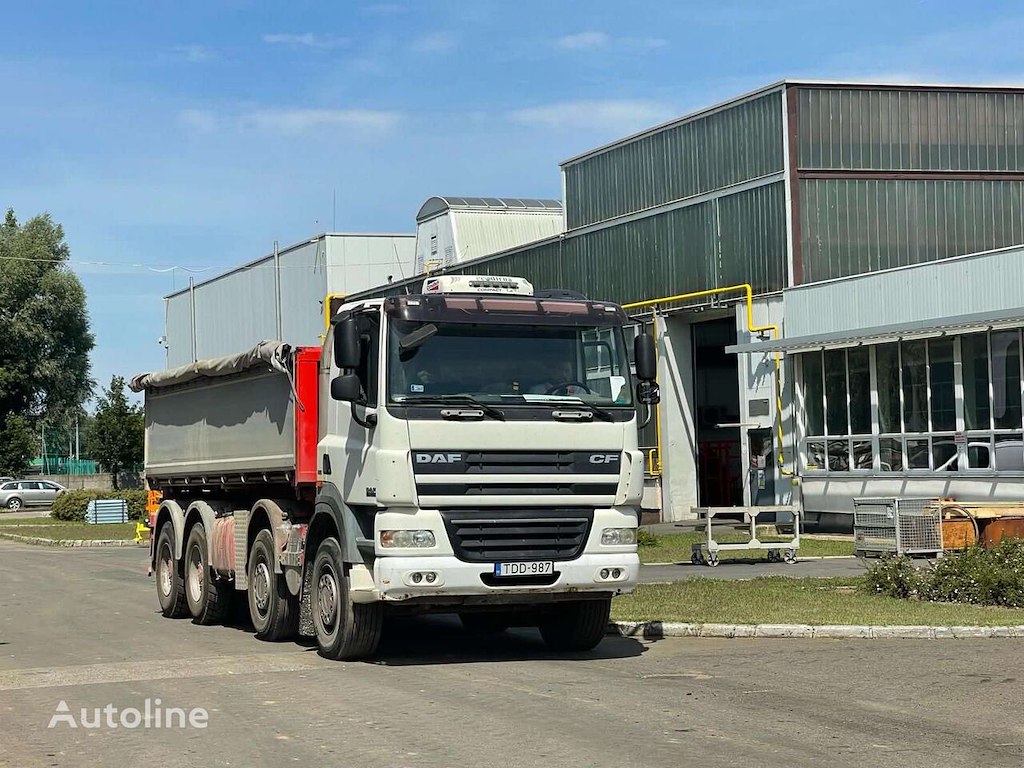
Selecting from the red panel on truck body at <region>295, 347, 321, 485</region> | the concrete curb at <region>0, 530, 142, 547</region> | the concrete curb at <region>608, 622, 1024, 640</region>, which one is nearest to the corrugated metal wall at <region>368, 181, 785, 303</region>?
the concrete curb at <region>0, 530, 142, 547</region>

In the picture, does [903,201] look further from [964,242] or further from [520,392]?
[520,392]

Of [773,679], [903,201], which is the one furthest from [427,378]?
[903,201]

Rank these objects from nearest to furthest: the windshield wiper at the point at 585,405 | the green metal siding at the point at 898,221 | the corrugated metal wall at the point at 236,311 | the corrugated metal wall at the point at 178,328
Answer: the windshield wiper at the point at 585,405 → the green metal siding at the point at 898,221 → the corrugated metal wall at the point at 236,311 → the corrugated metal wall at the point at 178,328

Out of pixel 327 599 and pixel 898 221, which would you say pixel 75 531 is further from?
pixel 327 599

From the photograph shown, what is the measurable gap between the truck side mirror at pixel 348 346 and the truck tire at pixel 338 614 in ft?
5.60

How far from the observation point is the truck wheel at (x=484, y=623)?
14914 millimetres

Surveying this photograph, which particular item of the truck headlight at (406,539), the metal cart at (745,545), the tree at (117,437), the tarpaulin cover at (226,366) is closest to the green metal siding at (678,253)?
the metal cart at (745,545)

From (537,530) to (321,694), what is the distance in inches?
96.2

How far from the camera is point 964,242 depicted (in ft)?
119

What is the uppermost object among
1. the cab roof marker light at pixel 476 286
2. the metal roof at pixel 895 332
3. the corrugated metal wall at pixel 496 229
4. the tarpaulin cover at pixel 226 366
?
the corrugated metal wall at pixel 496 229

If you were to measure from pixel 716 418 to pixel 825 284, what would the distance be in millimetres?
7758

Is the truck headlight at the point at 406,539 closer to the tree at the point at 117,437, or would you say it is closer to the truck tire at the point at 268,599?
the truck tire at the point at 268,599

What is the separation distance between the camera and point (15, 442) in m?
72.8

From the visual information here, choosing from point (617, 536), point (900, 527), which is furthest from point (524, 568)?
point (900, 527)
